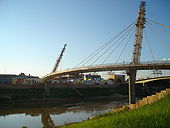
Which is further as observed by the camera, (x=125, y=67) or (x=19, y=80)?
(x=19, y=80)

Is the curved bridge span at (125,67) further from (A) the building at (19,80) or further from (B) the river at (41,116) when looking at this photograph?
(A) the building at (19,80)

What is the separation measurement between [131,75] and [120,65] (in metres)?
4.42

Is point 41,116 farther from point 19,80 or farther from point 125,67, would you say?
point 19,80

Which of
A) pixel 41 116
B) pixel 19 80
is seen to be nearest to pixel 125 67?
pixel 41 116

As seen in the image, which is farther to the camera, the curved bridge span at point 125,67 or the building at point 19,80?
the building at point 19,80

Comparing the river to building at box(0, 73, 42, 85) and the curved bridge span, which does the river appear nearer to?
the curved bridge span

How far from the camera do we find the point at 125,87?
8325cm

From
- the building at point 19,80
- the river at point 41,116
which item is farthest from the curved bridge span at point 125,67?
the building at point 19,80

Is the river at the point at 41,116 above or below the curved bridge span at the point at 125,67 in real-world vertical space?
below

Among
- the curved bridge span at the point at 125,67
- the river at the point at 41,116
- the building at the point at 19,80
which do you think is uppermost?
the curved bridge span at the point at 125,67

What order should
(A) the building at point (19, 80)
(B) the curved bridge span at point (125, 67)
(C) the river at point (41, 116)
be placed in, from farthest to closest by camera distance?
(A) the building at point (19, 80), (B) the curved bridge span at point (125, 67), (C) the river at point (41, 116)

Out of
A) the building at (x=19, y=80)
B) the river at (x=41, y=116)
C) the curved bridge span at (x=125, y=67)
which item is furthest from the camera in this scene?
the building at (x=19, y=80)

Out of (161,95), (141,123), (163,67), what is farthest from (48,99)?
(141,123)

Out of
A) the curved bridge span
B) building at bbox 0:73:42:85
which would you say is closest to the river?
the curved bridge span
